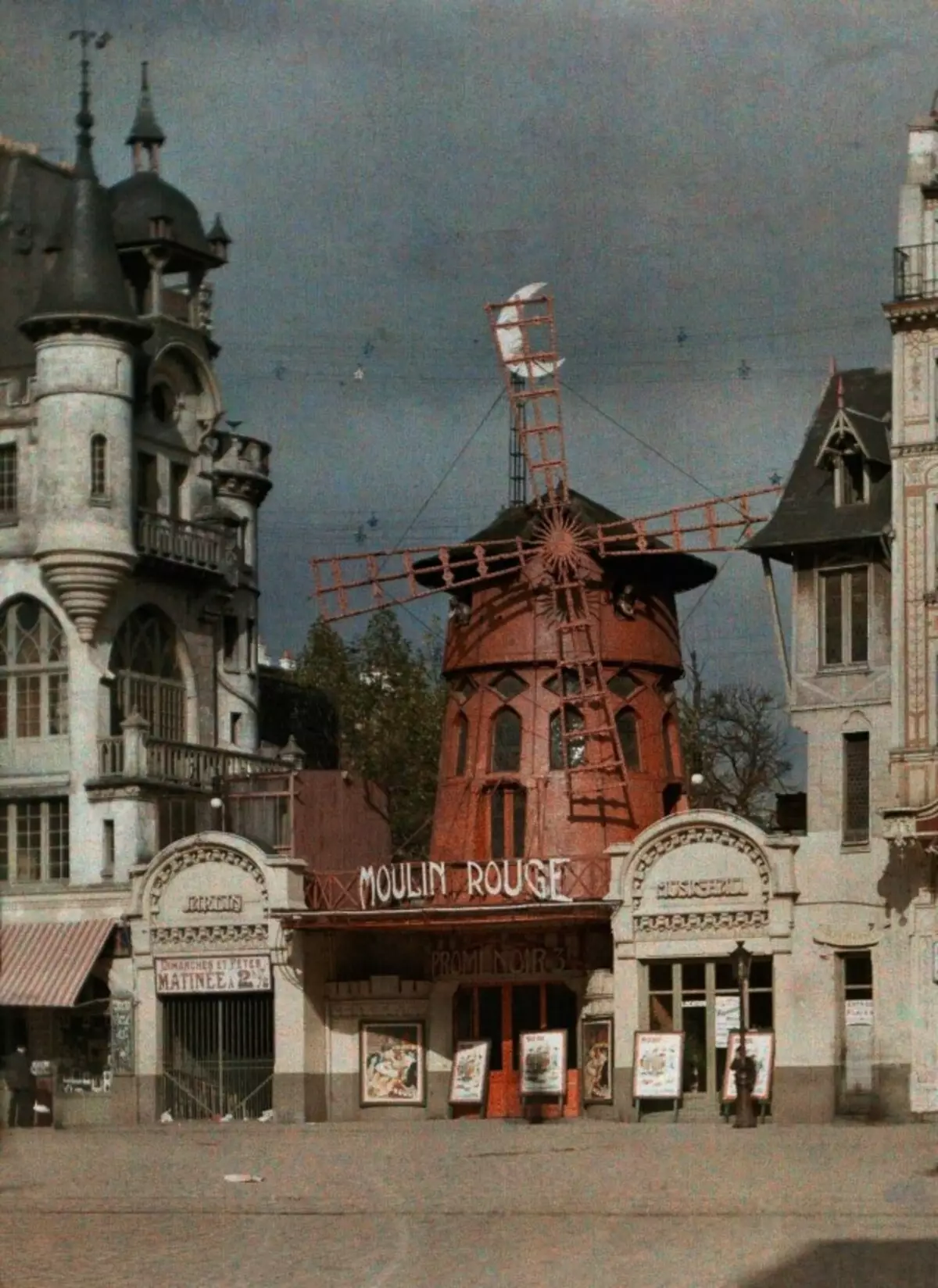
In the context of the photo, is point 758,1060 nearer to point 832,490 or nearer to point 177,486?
point 832,490

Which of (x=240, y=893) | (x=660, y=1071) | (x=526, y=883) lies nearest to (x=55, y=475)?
(x=240, y=893)

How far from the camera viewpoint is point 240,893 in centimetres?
5959

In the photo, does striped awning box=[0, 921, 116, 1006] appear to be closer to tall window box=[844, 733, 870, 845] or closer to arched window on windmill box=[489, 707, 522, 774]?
arched window on windmill box=[489, 707, 522, 774]

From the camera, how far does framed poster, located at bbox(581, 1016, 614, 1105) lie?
55906 mm

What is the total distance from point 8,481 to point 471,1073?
17123mm

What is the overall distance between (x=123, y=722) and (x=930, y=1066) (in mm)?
19817

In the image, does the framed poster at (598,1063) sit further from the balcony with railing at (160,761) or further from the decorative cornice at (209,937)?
the balcony with railing at (160,761)

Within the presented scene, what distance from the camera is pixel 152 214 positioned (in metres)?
67.7

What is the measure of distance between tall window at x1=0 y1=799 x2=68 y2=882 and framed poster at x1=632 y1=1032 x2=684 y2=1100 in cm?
1537

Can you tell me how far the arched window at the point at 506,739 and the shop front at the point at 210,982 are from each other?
5.05 m

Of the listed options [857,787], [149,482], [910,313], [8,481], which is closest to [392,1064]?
[857,787]

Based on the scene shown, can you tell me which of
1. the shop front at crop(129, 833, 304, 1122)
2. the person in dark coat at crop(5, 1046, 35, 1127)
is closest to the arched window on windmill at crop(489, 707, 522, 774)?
the shop front at crop(129, 833, 304, 1122)

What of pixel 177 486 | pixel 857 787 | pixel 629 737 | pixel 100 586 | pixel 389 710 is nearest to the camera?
pixel 857 787

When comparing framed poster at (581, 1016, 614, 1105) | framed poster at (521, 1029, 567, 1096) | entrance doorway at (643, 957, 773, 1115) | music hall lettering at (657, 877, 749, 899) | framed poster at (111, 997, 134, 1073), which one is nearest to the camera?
entrance doorway at (643, 957, 773, 1115)
